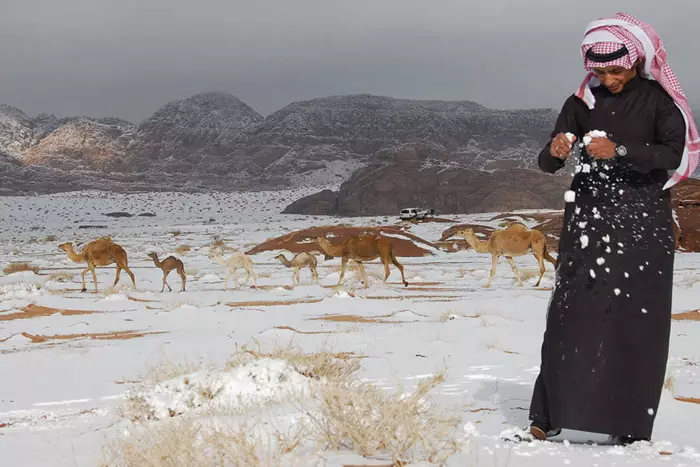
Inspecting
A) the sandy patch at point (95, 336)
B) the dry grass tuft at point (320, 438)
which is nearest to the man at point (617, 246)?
the dry grass tuft at point (320, 438)

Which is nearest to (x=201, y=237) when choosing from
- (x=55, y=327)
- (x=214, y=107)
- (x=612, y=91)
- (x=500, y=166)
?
(x=55, y=327)

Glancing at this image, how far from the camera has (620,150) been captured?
371 centimetres

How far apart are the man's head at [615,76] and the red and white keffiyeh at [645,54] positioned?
1.5 inches

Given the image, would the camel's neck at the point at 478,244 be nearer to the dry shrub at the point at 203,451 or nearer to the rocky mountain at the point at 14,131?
the dry shrub at the point at 203,451

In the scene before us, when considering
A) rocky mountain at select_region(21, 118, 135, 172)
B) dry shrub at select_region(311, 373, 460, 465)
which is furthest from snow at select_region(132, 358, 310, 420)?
rocky mountain at select_region(21, 118, 135, 172)

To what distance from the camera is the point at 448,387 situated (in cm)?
520

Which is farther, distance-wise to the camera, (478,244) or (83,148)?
(83,148)

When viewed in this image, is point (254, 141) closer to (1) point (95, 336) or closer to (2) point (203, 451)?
(1) point (95, 336)

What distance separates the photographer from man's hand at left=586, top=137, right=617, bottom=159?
370 cm

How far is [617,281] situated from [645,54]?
1103mm

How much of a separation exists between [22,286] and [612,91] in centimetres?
1347

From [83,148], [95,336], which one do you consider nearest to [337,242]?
[95,336]

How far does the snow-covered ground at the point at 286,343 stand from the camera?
151 inches

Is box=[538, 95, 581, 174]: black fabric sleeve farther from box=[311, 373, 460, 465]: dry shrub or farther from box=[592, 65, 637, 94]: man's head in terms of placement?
box=[311, 373, 460, 465]: dry shrub
